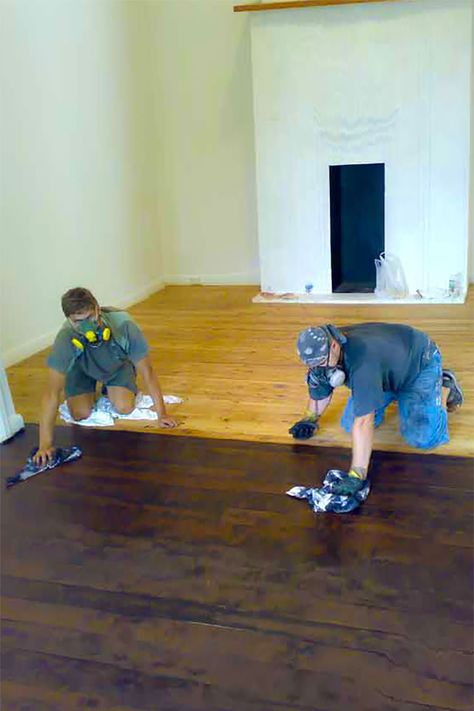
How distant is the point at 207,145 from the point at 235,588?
535 centimetres

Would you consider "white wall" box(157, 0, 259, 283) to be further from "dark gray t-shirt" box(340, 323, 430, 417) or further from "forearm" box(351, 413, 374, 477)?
"forearm" box(351, 413, 374, 477)

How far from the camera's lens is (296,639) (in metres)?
1.87

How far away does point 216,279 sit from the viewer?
7.05m

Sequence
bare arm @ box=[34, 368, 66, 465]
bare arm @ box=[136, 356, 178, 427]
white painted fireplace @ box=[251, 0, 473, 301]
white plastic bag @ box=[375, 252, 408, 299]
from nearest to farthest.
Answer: bare arm @ box=[34, 368, 66, 465], bare arm @ box=[136, 356, 178, 427], white painted fireplace @ box=[251, 0, 473, 301], white plastic bag @ box=[375, 252, 408, 299]

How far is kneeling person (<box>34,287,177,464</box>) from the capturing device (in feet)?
9.87

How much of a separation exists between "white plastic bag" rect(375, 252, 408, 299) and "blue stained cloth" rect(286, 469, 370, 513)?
136 inches

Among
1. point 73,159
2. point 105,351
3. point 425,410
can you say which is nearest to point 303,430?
point 425,410

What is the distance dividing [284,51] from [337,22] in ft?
1.58

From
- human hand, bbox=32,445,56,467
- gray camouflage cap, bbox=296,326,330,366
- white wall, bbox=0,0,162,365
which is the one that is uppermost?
white wall, bbox=0,0,162,365

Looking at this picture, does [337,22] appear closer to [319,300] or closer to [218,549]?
[319,300]

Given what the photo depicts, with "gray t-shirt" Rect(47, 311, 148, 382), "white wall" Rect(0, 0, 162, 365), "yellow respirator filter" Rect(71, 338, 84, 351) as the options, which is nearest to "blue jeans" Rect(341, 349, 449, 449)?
"gray t-shirt" Rect(47, 311, 148, 382)

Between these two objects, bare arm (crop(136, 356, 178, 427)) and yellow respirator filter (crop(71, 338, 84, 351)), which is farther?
bare arm (crop(136, 356, 178, 427))

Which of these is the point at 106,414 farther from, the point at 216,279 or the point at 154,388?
the point at 216,279

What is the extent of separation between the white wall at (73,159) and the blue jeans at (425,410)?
2.73 meters
